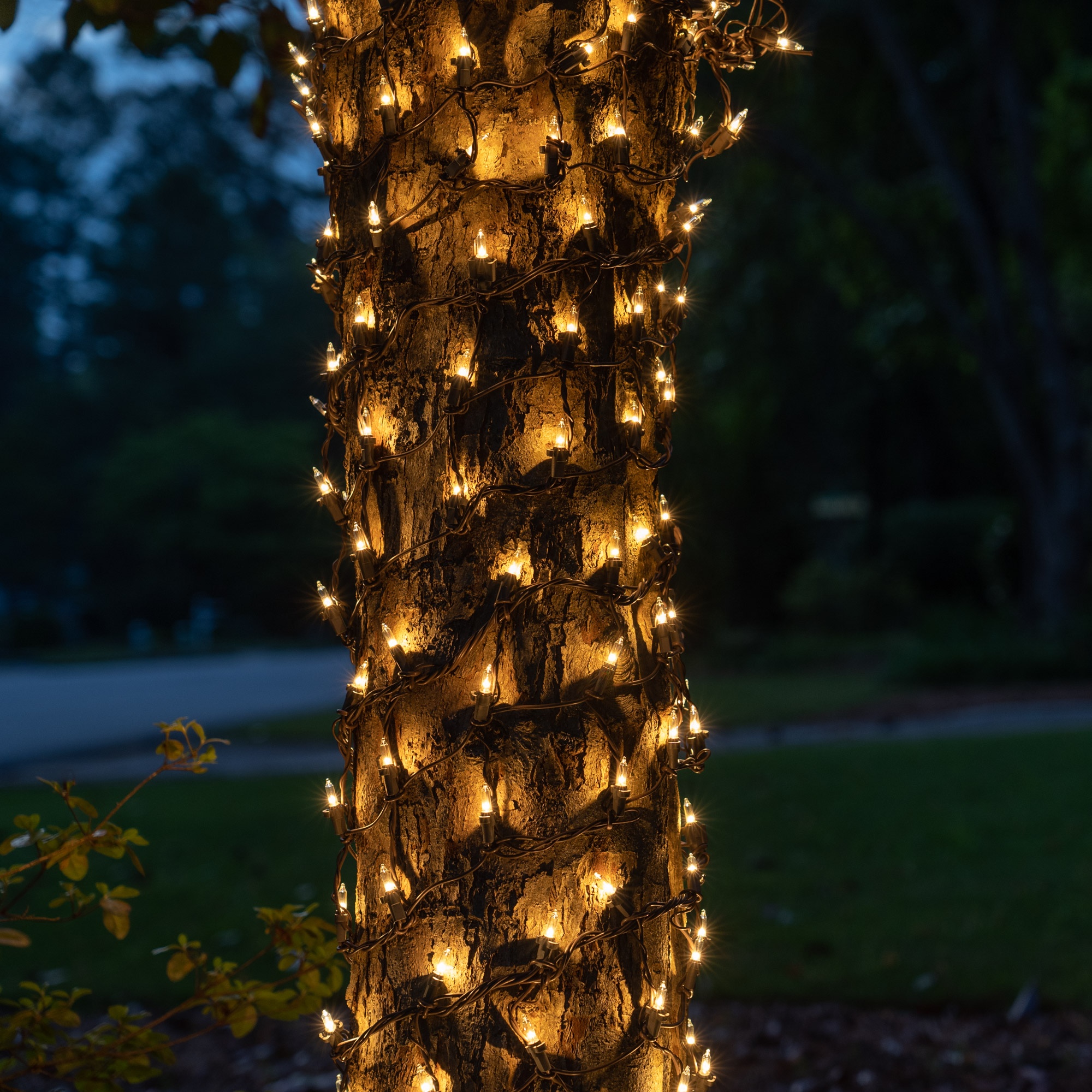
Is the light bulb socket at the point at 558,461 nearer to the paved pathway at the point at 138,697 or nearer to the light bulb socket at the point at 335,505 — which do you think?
the light bulb socket at the point at 335,505

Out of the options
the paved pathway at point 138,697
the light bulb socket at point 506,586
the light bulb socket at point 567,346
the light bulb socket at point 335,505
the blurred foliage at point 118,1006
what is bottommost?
the paved pathway at point 138,697

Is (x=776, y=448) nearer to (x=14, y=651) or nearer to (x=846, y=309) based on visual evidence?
(x=846, y=309)

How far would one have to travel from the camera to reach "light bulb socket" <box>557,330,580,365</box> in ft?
4.76

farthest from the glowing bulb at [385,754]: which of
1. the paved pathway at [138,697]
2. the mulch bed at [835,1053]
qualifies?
the paved pathway at [138,697]

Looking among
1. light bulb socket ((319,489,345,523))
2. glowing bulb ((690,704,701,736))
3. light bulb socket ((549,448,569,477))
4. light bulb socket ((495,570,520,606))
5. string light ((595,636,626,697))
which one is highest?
light bulb socket ((549,448,569,477))

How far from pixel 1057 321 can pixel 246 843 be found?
428 inches

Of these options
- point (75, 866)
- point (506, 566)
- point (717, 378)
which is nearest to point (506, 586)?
point (506, 566)

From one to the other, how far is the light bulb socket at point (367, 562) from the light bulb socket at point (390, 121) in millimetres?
→ 557

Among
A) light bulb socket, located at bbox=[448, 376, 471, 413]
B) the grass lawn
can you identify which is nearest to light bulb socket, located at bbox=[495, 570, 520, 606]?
light bulb socket, located at bbox=[448, 376, 471, 413]

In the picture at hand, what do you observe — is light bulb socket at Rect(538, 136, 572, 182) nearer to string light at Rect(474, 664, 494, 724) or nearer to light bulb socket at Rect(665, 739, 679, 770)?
string light at Rect(474, 664, 494, 724)

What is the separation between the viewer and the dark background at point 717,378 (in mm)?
13828

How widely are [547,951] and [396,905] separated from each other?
208 millimetres

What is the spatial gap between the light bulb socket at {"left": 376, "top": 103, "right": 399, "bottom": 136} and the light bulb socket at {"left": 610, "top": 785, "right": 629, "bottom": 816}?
0.91m

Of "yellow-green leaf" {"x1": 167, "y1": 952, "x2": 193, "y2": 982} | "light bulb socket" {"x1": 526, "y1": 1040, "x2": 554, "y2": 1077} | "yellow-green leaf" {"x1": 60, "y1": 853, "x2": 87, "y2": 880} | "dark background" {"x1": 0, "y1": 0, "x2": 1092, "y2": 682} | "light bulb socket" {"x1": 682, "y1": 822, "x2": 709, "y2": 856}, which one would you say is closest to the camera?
"light bulb socket" {"x1": 526, "y1": 1040, "x2": 554, "y2": 1077}
